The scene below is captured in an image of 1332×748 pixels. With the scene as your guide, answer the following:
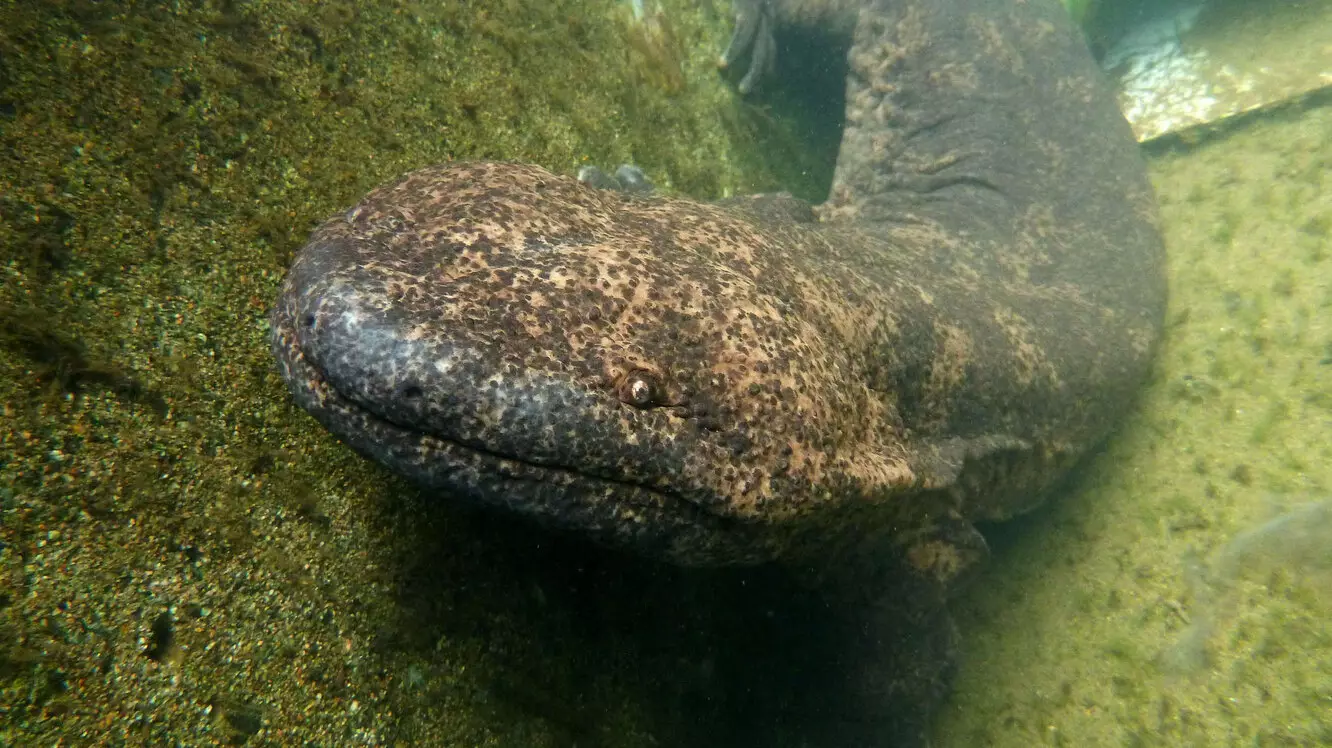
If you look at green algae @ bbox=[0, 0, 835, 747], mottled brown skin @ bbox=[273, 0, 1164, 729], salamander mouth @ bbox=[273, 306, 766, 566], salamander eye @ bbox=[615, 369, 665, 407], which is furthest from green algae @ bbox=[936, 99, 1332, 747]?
salamander eye @ bbox=[615, 369, 665, 407]

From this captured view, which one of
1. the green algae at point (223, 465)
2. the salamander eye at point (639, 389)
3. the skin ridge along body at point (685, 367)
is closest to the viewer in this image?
the green algae at point (223, 465)

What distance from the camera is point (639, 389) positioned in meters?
2.33

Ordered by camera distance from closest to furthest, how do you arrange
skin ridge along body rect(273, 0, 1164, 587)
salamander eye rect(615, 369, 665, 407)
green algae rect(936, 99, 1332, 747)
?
skin ridge along body rect(273, 0, 1164, 587) < salamander eye rect(615, 369, 665, 407) < green algae rect(936, 99, 1332, 747)

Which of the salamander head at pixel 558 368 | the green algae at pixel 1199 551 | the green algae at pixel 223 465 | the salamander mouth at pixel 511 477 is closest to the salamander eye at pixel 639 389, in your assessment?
the salamander head at pixel 558 368

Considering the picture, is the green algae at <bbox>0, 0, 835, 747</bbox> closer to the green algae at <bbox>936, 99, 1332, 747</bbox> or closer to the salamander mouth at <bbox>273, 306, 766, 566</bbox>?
the salamander mouth at <bbox>273, 306, 766, 566</bbox>

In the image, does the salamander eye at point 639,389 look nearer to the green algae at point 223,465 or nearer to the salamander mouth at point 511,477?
the salamander mouth at point 511,477

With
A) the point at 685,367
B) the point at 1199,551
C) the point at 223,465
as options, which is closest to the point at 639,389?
the point at 685,367

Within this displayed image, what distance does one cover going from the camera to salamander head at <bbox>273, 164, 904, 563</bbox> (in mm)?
2191

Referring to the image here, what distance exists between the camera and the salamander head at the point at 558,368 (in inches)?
86.3

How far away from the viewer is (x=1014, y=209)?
5.84 m

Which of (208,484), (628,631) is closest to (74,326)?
(208,484)

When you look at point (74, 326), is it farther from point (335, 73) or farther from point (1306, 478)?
point (1306, 478)

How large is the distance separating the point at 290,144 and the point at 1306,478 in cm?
732

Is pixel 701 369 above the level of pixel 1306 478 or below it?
above
